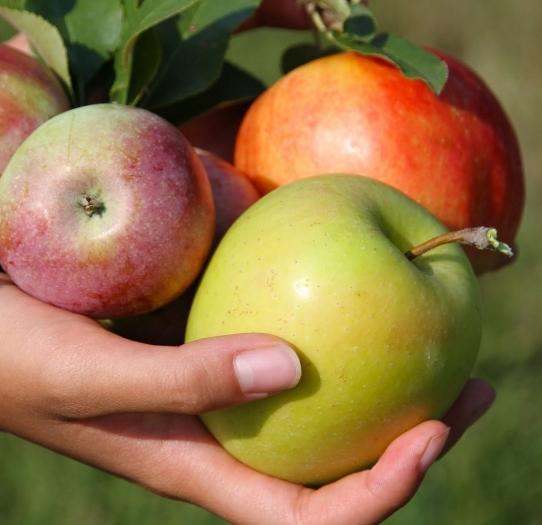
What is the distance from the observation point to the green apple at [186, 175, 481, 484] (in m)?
1.15

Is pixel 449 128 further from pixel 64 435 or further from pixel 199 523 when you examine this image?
pixel 199 523

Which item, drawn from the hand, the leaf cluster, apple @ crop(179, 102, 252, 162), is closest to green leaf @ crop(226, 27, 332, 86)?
apple @ crop(179, 102, 252, 162)

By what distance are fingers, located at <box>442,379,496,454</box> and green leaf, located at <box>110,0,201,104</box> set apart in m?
0.64

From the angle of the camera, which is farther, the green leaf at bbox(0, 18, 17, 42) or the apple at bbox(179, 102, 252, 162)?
the green leaf at bbox(0, 18, 17, 42)

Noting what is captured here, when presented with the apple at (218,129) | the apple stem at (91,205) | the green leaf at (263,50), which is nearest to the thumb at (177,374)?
the apple stem at (91,205)

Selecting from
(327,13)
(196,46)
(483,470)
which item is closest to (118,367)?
(196,46)

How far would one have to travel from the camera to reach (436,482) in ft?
7.57

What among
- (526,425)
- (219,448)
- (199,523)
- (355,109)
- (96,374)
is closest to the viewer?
(96,374)

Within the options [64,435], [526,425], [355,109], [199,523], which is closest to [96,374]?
[64,435]

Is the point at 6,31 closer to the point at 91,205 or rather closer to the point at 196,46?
the point at 196,46

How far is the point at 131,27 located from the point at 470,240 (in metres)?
0.57

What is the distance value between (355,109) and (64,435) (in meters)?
0.61

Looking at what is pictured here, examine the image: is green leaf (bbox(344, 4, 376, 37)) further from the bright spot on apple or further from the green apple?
the bright spot on apple

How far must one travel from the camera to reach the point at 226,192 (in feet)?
4.70
